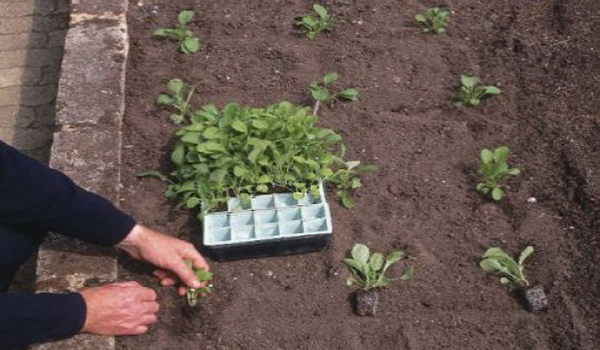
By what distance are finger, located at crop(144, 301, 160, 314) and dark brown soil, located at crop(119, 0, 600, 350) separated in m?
0.06

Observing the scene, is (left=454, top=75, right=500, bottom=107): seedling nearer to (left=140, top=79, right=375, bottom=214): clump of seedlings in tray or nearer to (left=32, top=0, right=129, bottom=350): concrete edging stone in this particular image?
(left=140, top=79, right=375, bottom=214): clump of seedlings in tray

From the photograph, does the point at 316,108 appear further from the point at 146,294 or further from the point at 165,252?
the point at 146,294

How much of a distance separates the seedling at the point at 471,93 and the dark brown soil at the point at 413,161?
5cm

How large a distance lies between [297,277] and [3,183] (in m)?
1.04

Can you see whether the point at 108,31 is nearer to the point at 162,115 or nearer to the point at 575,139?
the point at 162,115

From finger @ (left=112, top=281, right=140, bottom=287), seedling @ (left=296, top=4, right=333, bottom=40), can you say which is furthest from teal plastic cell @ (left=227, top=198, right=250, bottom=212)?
seedling @ (left=296, top=4, right=333, bottom=40)

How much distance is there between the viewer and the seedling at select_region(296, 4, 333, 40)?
3766 mm

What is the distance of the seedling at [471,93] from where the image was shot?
335 cm

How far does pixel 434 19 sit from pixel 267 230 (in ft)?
5.40

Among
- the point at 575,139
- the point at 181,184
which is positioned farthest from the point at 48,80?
the point at 575,139

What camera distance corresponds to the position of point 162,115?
11.0 ft

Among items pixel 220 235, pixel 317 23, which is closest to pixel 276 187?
pixel 220 235

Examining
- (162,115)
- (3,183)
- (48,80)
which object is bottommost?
(48,80)

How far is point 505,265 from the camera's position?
8.84 feet
